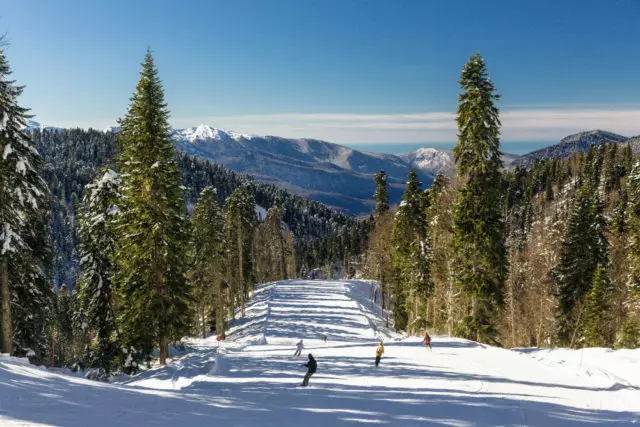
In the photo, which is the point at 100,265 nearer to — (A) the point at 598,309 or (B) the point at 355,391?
(B) the point at 355,391

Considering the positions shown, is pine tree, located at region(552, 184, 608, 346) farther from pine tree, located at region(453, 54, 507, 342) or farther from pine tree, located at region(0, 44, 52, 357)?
pine tree, located at region(0, 44, 52, 357)

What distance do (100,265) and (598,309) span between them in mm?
37791

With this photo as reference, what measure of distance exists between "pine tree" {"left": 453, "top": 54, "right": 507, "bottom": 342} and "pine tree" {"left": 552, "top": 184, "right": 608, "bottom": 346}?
14.8m

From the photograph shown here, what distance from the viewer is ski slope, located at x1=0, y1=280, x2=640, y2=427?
44.0 ft

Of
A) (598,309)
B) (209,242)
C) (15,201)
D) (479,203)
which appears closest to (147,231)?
(15,201)

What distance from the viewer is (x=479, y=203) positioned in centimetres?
2805

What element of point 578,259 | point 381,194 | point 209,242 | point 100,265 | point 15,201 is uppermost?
point 381,194

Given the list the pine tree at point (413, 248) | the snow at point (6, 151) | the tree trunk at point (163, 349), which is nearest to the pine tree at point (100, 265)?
the tree trunk at point (163, 349)

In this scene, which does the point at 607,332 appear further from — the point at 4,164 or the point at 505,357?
the point at 4,164

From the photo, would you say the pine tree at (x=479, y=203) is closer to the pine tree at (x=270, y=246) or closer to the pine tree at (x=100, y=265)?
the pine tree at (x=100, y=265)

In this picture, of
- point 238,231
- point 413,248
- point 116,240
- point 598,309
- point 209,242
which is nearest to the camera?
point 116,240

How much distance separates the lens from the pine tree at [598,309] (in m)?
35.6

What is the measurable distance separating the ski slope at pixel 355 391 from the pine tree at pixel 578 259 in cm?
1722

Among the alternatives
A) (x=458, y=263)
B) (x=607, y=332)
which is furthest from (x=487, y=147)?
(x=607, y=332)
